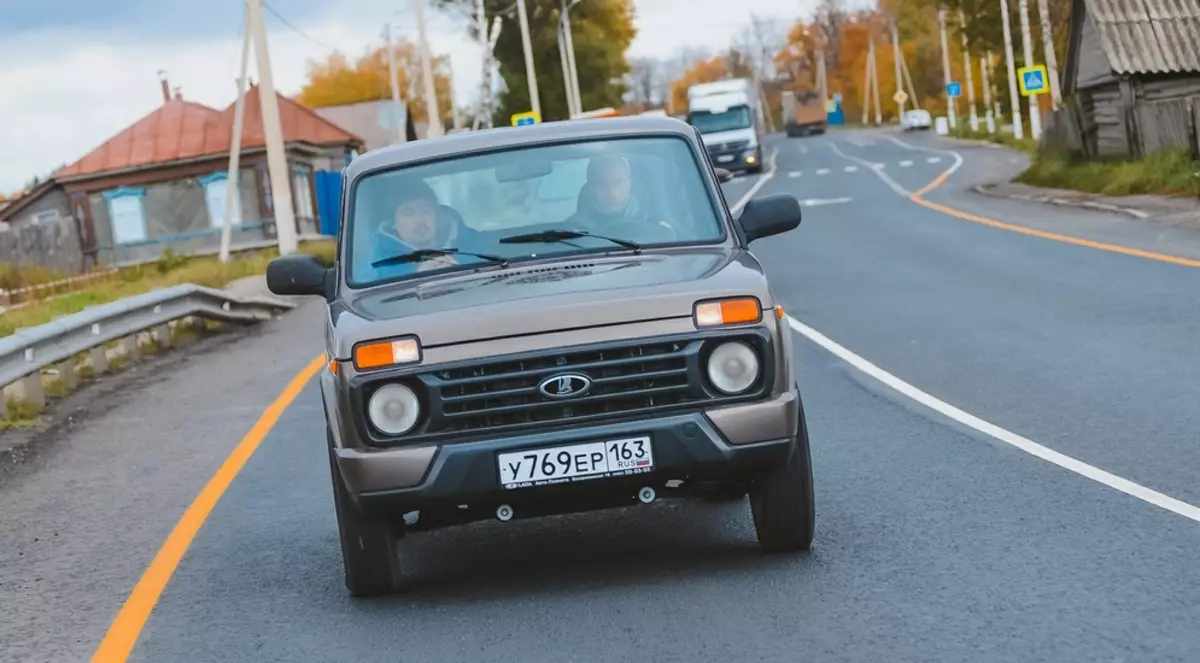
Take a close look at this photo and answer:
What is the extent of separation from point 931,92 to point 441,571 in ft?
473

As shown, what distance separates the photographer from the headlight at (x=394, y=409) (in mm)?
6328

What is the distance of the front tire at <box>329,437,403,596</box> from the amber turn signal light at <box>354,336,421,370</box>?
470 millimetres

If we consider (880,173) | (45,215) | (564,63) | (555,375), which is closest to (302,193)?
(45,215)

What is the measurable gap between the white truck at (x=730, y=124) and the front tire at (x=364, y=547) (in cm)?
5653

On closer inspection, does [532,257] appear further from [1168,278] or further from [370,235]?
[1168,278]

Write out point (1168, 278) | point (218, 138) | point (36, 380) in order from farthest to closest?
point (218, 138), point (1168, 278), point (36, 380)

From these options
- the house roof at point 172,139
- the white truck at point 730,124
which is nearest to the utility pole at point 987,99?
the white truck at point 730,124

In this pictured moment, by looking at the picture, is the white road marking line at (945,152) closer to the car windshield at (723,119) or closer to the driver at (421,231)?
the car windshield at (723,119)

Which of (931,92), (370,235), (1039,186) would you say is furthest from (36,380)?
(931,92)

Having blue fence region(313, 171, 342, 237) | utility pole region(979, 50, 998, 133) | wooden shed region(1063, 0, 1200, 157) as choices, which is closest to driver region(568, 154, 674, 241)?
wooden shed region(1063, 0, 1200, 157)

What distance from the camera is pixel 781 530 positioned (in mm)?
6707

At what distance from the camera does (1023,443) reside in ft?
30.0

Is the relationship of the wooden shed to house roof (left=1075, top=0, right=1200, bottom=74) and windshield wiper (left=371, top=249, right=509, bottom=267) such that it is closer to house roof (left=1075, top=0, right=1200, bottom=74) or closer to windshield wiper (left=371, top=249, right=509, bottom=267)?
house roof (left=1075, top=0, right=1200, bottom=74)

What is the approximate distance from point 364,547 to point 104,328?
1092cm
